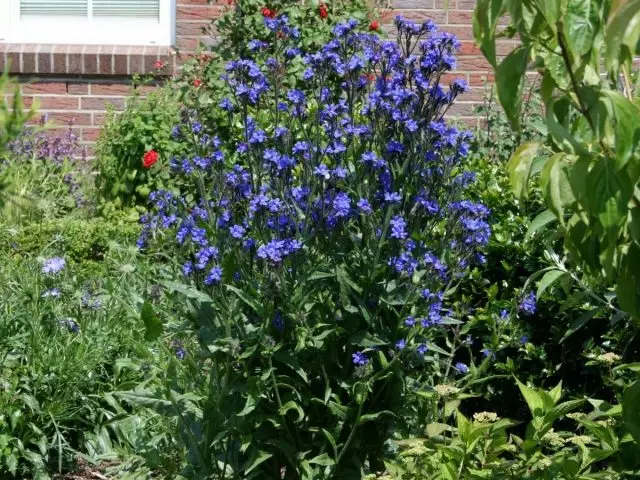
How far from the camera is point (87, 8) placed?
772cm

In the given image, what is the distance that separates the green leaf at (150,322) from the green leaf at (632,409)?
4.74 feet

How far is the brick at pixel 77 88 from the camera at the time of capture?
7.49 metres

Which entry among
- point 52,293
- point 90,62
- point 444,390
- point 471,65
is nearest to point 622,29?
point 444,390

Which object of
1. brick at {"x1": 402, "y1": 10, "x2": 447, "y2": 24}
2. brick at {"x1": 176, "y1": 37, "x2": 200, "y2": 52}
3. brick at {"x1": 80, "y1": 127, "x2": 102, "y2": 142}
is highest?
brick at {"x1": 402, "y1": 10, "x2": 447, "y2": 24}

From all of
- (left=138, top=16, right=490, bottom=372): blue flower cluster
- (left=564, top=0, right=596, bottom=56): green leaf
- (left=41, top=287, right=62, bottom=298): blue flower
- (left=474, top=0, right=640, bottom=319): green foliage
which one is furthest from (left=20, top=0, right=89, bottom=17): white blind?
(left=564, top=0, right=596, bottom=56): green leaf

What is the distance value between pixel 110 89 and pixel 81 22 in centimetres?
59

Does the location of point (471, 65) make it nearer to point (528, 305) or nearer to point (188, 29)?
point (188, 29)

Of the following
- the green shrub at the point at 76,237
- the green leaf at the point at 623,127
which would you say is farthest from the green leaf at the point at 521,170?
the green shrub at the point at 76,237

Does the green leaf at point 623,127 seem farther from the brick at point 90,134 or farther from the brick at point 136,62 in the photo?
the brick at point 90,134

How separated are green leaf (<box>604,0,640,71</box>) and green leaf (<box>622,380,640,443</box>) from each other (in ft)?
3.11

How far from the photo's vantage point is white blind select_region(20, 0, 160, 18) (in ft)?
25.1

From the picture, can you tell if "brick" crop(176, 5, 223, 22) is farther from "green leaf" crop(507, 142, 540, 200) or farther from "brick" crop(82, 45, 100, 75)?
"green leaf" crop(507, 142, 540, 200)

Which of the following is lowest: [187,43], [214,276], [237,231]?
[214,276]

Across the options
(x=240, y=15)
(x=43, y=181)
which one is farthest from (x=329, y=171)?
(x=43, y=181)
